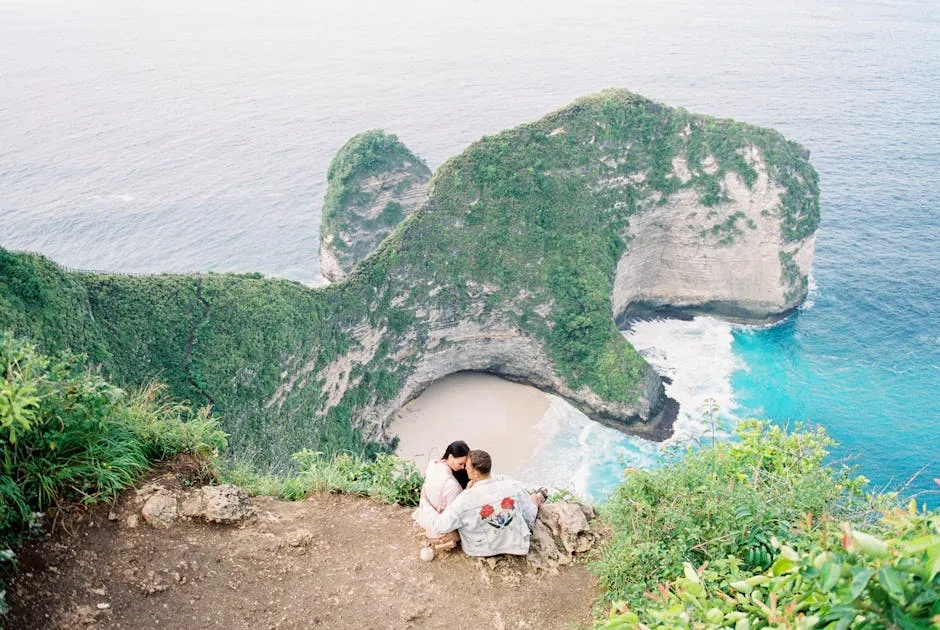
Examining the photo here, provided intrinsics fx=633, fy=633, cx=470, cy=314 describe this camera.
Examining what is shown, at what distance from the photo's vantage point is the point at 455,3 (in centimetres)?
16100

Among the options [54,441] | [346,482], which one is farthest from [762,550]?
[54,441]

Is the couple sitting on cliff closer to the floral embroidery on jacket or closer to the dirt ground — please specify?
the floral embroidery on jacket

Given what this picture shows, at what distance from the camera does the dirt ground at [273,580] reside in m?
6.66

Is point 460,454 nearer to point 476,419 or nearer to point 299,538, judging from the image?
point 299,538

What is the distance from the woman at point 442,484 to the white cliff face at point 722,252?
3665 centimetres

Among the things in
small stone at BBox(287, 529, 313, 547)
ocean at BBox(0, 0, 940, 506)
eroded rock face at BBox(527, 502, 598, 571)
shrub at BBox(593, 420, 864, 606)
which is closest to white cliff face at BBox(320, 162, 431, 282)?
ocean at BBox(0, 0, 940, 506)

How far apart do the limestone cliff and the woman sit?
43.7 metres

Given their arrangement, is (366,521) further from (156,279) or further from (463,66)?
(463,66)

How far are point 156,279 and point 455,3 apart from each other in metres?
155

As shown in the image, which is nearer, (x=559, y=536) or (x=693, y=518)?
(x=693, y=518)

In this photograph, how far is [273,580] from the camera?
775cm

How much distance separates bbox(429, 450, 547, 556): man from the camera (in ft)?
26.5

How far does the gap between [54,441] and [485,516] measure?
5103mm

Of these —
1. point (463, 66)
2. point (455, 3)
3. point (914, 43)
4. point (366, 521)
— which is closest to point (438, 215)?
point (366, 521)
